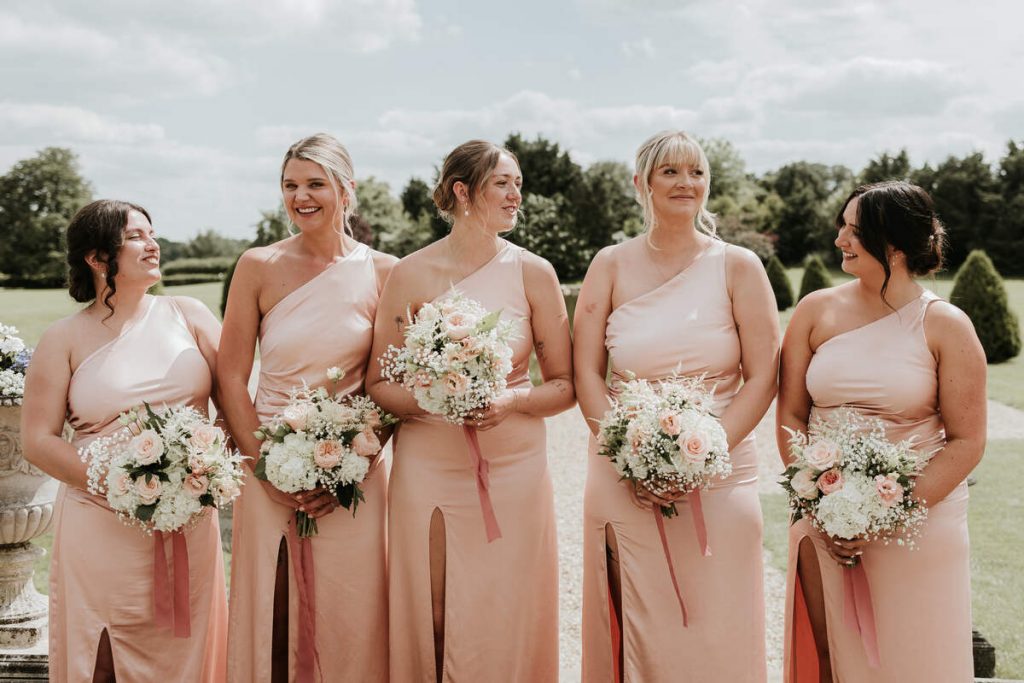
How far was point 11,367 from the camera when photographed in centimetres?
617

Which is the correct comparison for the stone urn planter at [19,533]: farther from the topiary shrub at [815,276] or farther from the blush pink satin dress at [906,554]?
the topiary shrub at [815,276]

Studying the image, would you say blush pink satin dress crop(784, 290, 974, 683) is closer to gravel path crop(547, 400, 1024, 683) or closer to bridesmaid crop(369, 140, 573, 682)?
bridesmaid crop(369, 140, 573, 682)

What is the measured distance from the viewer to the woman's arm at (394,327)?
4980mm

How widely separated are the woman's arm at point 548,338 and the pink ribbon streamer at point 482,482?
0.98 ft

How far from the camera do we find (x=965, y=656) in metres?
4.54

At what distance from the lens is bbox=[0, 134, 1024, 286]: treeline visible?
151 feet

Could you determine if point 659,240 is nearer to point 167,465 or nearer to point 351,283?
point 351,283

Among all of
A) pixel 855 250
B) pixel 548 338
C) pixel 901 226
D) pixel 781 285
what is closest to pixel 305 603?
pixel 548 338

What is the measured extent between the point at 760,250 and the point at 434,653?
45320mm

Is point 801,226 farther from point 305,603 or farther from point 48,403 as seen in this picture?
point 48,403

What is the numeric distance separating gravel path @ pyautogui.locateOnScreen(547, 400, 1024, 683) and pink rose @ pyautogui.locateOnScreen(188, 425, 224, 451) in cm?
333

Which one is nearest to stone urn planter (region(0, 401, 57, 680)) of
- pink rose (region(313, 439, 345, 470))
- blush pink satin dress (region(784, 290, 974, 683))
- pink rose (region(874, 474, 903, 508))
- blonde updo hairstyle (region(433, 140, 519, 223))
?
pink rose (region(313, 439, 345, 470))

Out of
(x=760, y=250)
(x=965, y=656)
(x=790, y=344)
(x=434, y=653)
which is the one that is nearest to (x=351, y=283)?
(x=434, y=653)

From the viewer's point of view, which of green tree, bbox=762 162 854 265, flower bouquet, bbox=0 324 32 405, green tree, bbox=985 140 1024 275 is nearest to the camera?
flower bouquet, bbox=0 324 32 405
